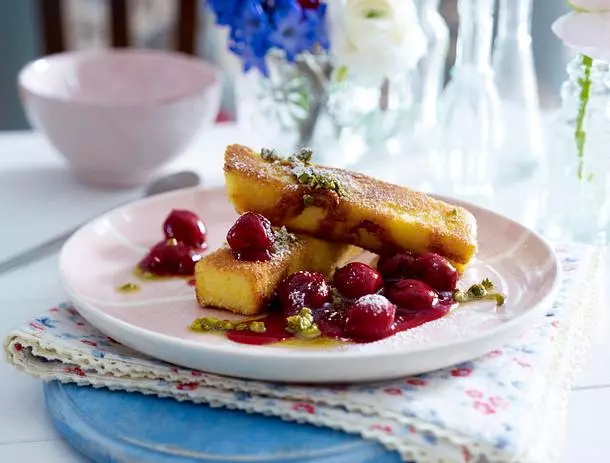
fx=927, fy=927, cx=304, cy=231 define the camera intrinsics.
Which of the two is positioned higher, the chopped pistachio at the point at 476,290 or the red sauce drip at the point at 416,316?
the chopped pistachio at the point at 476,290

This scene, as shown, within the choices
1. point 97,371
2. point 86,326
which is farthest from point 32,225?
point 97,371

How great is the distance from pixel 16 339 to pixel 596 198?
2.77 ft

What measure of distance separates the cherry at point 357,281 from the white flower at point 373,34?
1.82 feet

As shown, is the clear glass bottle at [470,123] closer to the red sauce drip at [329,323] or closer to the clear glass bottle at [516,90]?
the clear glass bottle at [516,90]

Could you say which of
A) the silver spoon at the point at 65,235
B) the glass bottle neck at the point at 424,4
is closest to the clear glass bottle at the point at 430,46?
the glass bottle neck at the point at 424,4

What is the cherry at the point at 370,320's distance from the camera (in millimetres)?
967

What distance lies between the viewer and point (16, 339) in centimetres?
101

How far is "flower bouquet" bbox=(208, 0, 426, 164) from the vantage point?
1514mm

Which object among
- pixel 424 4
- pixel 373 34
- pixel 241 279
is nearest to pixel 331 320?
pixel 241 279

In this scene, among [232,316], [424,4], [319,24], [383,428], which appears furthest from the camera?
[424,4]

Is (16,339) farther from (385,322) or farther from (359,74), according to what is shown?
(359,74)

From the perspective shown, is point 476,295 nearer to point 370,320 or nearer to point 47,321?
point 370,320

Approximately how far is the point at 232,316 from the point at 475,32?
2.53 ft

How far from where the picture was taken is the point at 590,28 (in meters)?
1.21
